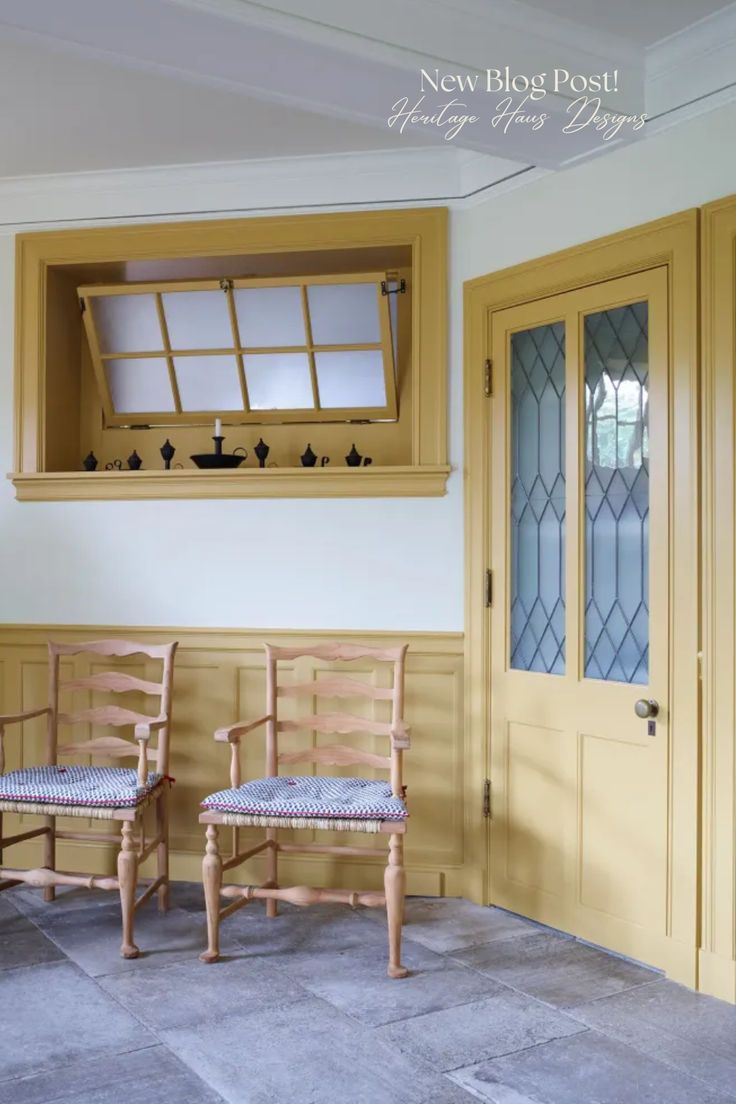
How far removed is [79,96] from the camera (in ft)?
11.0

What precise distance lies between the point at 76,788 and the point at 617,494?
2.01 meters

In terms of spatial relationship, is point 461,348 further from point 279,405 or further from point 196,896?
point 196,896

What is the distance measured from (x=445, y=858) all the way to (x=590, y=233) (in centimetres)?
227

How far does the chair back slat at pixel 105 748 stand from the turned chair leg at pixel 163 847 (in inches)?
8.9

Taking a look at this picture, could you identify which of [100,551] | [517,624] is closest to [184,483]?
[100,551]

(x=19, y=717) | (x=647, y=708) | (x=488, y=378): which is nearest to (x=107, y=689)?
(x=19, y=717)

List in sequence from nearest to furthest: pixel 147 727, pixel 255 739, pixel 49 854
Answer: pixel 147 727, pixel 49 854, pixel 255 739

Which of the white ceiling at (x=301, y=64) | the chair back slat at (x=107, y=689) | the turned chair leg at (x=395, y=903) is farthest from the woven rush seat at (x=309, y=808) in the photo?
the white ceiling at (x=301, y=64)

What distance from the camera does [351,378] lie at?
4113 mm

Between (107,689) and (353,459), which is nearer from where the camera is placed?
(107,689)

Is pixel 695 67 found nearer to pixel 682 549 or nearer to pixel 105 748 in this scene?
pixel 682 549

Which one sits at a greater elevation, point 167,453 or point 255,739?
point 167,453

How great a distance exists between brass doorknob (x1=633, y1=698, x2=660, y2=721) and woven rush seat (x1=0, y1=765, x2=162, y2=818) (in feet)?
5.28

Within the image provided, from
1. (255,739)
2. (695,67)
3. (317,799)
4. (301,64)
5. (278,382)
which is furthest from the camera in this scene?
(278,382)
